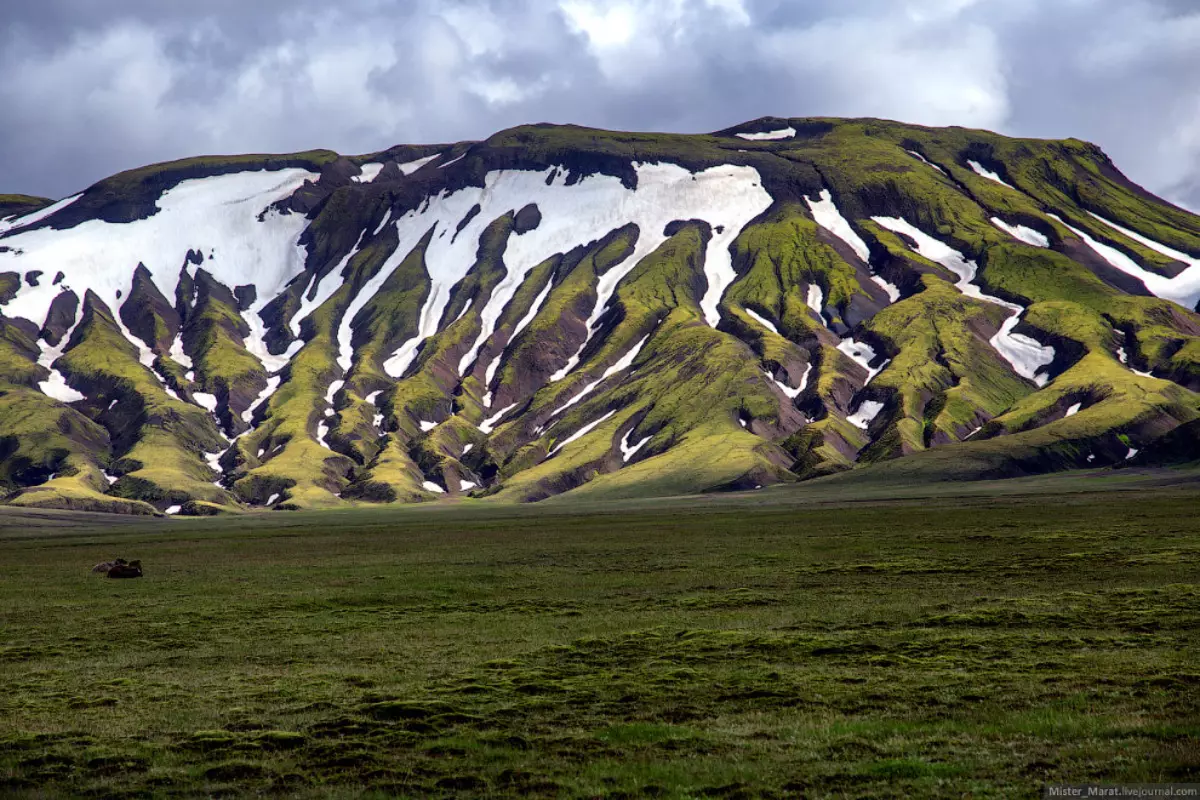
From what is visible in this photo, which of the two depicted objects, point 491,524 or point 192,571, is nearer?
point 192,571

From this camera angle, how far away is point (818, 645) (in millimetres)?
34219

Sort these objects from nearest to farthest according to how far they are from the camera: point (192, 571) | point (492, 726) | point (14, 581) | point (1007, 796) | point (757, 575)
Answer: point (1007, 796) → point (492, 726) → point (757, 575) → point (14, 581) → point (192, 571)

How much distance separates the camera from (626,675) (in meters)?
30.3

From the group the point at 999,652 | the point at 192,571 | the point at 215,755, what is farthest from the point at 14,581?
the point at 999,652

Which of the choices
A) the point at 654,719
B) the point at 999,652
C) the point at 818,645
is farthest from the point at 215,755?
the point at 999,652

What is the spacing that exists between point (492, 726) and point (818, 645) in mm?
13661

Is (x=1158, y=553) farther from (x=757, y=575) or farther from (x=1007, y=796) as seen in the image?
(x=1007, y=796)

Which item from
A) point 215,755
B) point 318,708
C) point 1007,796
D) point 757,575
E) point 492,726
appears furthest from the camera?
point 757,575

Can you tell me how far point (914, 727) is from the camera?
2233 centimetres

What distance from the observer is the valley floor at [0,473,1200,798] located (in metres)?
20.0

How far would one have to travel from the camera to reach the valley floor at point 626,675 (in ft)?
65.5

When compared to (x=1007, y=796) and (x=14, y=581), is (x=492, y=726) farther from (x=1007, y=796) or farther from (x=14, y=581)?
(x=14, y=581)

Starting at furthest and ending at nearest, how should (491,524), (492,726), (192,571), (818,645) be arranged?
(491,524), (192,571), (818,645), (492,726)

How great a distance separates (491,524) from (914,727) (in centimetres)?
11794
